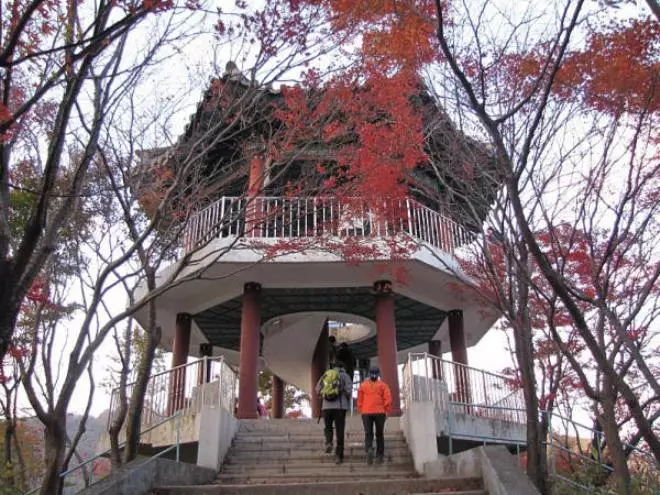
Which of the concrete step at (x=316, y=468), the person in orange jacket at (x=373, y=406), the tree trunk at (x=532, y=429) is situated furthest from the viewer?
the person in orange jacket at (x=373, y=406)

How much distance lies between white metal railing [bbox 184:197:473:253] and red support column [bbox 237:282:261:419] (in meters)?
1.49

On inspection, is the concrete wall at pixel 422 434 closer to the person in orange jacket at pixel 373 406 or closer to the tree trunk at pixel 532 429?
the person in orange jacket at pixel 373 406

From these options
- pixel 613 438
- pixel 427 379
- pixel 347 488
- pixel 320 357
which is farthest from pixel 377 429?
pixel 320 357

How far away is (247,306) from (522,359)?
7.01 m

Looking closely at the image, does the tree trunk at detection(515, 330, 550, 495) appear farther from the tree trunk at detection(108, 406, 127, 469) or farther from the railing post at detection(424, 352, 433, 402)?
the tree trunk at detection(108, 406, 127, 469)

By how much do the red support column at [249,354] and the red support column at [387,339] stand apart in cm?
275

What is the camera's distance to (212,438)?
9.34 meters

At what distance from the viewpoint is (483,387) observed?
39.8 feet

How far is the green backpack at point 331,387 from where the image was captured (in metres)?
9.22

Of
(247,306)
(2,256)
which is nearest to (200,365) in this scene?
(247,306)

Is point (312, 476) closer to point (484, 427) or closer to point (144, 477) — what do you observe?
point (144, 477)

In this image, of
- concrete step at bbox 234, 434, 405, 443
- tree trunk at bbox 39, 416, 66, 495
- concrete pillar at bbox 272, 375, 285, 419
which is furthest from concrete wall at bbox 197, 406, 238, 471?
concrete pillar at bbox 272, 375, 285, 419

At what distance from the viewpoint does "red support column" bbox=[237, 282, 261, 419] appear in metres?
12.5

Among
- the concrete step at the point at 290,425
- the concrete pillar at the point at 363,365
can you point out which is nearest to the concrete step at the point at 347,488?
the concrete step at the point at 290,425
